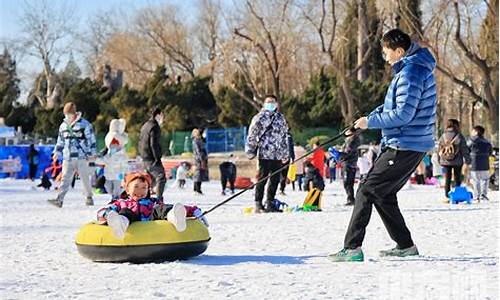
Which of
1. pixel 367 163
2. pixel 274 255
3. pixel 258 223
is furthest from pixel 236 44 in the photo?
pixel 274 255

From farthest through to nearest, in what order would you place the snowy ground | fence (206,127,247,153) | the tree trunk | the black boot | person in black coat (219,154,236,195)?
fence (206,127,247,153) → the tree trunk → person in black coat (219,154,236,195) → the black boot → the snowy ground

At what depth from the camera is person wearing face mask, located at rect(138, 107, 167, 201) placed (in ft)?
42.5

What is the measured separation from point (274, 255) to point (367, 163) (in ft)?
48.6

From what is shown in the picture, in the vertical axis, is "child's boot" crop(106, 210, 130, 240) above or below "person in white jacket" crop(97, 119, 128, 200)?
below

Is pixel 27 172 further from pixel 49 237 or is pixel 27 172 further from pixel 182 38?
pixel 182 38

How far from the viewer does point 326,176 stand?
28.4m

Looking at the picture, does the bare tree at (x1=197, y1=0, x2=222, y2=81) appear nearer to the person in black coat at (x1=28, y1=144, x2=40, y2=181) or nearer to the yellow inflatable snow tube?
the person in black coat at (x1=28, y1=144, x2=40, y2=181)

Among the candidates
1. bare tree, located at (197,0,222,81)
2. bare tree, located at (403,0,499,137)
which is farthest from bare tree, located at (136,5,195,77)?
bare tree, located at (403,0,499,137)

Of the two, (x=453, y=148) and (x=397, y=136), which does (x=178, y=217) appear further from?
(x=453, y=148)

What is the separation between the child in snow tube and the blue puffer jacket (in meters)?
1.75

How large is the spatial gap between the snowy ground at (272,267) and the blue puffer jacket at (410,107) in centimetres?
99

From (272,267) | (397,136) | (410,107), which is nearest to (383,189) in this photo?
(397,136)

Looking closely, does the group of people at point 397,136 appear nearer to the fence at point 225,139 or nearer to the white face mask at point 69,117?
the white face mask at point 69,117

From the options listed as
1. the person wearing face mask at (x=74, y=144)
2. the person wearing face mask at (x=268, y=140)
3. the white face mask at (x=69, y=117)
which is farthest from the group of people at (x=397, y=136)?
the white face mask at (x=69, y=117)
